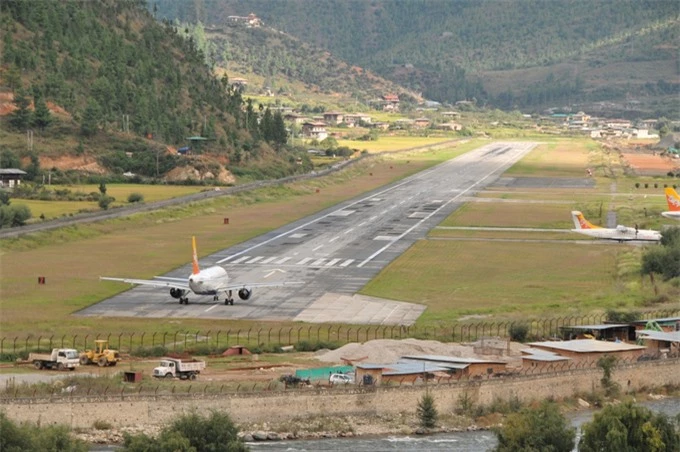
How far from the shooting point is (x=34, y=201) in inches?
6560

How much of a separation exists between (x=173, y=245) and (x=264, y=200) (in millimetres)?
52829

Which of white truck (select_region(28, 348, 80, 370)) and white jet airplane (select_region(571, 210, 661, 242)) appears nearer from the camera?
white truck (select_region(28, 348, 80, 370))

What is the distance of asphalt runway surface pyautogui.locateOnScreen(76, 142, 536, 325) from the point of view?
9962 cm

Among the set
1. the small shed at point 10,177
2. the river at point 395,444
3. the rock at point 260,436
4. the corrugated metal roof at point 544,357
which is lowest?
the river at point 395,444

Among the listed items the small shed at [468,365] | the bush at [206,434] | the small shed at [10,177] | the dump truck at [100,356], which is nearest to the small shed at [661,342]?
the small shed at [468,365]

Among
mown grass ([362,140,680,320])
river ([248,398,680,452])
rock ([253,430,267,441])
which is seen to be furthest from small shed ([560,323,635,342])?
rock ([253,430,267,441])

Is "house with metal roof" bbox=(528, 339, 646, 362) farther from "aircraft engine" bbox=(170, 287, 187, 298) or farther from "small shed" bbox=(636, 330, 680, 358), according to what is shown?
"aircraft engine" bbox=(170, 287, 187, 298)

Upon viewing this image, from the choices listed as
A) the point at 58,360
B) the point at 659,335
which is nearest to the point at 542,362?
the point at 659,335

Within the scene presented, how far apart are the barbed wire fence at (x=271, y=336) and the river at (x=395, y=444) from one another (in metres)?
16.5

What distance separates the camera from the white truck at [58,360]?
77.7m

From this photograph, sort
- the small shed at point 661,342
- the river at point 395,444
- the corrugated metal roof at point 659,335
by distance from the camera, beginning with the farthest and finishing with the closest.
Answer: the corrugated metal roof at point 659,335 < the small shed at point 661,342 < the river at point 395,444

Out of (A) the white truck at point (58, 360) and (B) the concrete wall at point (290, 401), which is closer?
(B) the concrete wall at point (290, 401)

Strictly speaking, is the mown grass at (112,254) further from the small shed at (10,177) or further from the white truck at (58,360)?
the small shed at (10,177)

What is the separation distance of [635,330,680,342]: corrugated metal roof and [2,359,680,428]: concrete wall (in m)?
7.67
